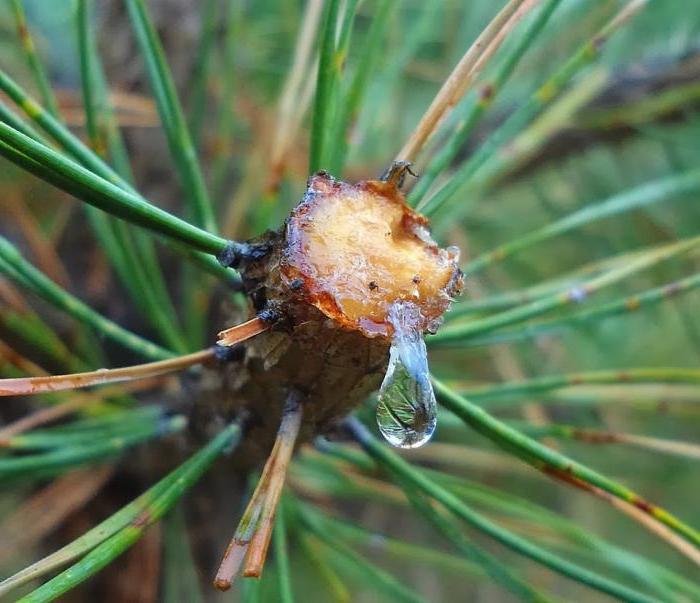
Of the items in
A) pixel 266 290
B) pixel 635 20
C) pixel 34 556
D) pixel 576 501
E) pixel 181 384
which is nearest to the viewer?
pixel 266 290

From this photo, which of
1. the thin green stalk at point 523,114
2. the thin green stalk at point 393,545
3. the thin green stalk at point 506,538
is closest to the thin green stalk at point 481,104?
the thin green stalk at point 523,114

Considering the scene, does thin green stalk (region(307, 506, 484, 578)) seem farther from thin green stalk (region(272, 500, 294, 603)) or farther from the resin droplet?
the resin droplet

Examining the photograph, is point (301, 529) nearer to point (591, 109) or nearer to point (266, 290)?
point (266, 290)

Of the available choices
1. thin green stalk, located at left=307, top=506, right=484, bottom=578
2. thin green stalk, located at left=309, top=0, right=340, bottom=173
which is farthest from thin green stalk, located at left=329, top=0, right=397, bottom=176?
thin green stalk, located at left=307, top=506, right=484, bottom=578

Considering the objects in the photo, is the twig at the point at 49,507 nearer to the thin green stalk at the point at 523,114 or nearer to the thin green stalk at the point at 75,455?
the thin green stalk at the point at 75,455

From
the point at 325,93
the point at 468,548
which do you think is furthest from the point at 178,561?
the point at 325,93

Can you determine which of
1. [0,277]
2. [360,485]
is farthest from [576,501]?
[0,277]
